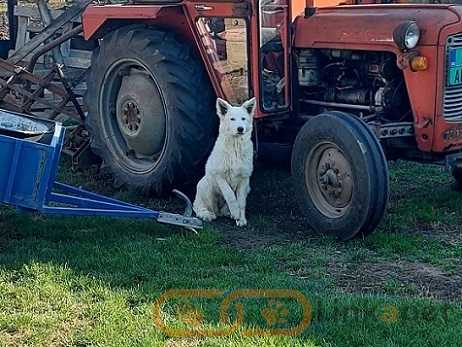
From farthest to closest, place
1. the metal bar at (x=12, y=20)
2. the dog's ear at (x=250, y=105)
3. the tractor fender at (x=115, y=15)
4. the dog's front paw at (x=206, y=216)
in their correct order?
the metal bar at (x=12, y=20) < the tractor fender at (x=115, y=15) < the dog's front paw at (x=206, y=216) < the dog's ear at (x=250, y=105)

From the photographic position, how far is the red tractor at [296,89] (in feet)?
18.3

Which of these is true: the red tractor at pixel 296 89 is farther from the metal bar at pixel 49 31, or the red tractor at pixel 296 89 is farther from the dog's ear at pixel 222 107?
the metal bar at pixel 49 31

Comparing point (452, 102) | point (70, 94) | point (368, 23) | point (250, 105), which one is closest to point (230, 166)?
point (250, 105)

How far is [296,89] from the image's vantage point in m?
6.41

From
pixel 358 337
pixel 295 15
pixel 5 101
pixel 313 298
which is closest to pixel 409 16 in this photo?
pixel 295 15

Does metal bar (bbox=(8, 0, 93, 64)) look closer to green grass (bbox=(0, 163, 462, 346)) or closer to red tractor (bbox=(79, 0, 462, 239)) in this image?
Answer: red tractor (bbox=(79, 0, 462, 239))

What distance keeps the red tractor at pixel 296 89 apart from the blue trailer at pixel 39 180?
1061 millimetres

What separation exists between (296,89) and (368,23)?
84 cm

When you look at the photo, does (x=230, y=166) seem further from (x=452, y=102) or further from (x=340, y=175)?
(x=452, y=102)

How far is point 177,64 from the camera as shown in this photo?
642 centimetres

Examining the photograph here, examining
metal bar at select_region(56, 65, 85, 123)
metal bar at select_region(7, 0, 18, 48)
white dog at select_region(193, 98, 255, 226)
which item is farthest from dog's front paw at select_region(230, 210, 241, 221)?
metal bar at select_region(7, 0, 18, 48)

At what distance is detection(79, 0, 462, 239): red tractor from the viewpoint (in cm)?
558

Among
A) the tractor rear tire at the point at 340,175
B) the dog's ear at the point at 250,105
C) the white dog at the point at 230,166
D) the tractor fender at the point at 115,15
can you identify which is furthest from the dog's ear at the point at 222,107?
the tractor fender at the point at 115,15

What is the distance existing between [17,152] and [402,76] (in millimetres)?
2779
